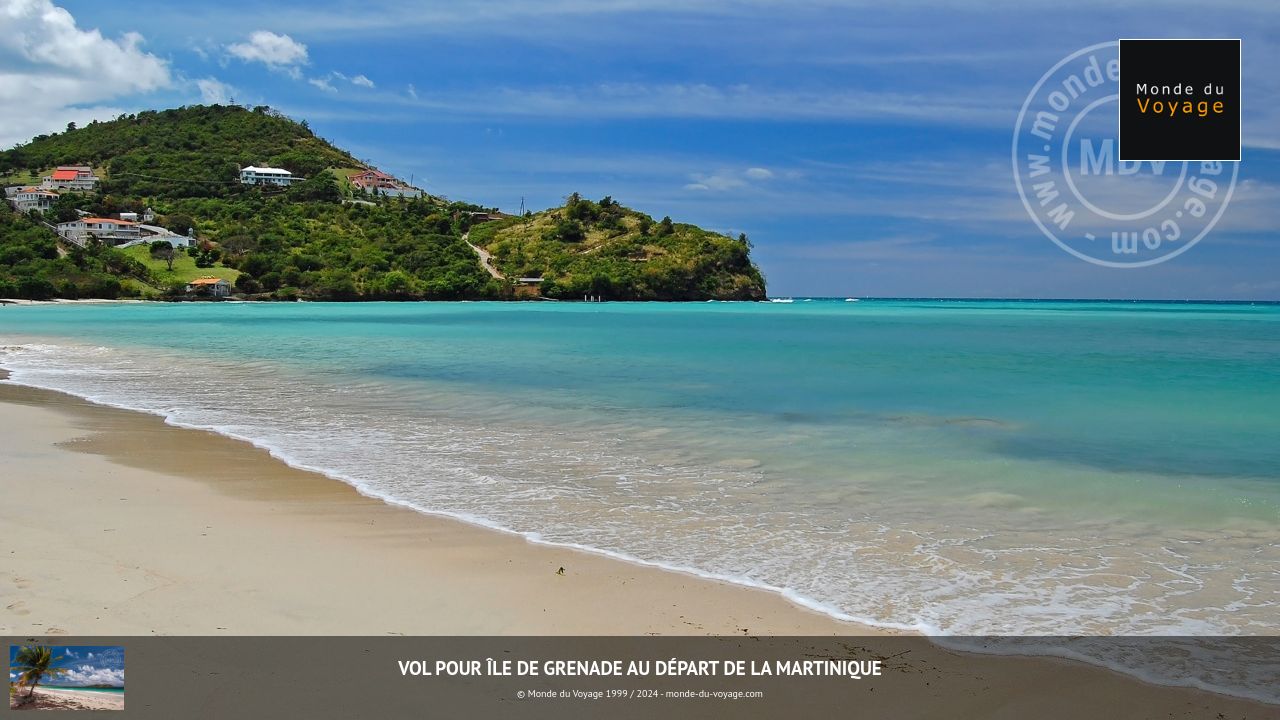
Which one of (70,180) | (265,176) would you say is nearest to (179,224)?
(70,180)

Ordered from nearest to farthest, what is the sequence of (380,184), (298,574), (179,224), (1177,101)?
1. (298,574)
2. (1177,101)
3. (179,224)
4. (380,184)

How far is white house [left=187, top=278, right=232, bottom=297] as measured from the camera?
79250 millimetres

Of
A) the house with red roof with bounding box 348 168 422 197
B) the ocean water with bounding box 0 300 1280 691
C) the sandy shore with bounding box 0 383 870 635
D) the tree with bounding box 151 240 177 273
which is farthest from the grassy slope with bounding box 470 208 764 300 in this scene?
the sandy shore with bounding box 0 383 870 635

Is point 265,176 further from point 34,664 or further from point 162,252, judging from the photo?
point 34,664

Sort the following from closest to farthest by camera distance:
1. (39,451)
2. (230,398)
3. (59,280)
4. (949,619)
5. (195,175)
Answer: (949,619), (39,451), (230,398), (59,280), (195,175)

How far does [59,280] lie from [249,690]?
270ft

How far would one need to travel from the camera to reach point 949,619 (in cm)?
445

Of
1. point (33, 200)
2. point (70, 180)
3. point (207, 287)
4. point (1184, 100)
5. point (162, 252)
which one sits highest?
point (70, 180)

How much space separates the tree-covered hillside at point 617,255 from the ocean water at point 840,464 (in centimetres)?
9609

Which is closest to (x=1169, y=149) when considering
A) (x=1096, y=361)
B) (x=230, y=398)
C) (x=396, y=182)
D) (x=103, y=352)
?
(x=1096, y=361)

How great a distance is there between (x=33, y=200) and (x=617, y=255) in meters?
72.0

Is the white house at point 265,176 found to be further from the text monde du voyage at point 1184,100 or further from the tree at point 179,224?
the text monde du voyage at point 1184,100

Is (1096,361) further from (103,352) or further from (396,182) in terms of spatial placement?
(396,182)

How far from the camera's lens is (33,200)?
9725 cm
